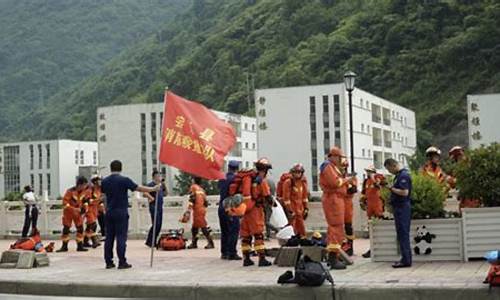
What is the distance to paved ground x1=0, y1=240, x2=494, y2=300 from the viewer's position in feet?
33.4

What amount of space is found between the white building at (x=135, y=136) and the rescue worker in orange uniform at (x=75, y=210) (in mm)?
92810

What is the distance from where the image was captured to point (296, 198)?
15812 mm

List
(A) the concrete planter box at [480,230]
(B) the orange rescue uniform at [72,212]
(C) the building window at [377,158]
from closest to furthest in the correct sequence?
(A) the concrete planter box at [480,230]
(B) the orange rescue uniform at [72,212]
(C) the building window at [377,158]

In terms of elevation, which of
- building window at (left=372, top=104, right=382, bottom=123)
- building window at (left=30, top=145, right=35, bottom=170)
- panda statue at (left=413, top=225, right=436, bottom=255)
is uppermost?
building window at (left=372, top=104, right=382, bottom=123)

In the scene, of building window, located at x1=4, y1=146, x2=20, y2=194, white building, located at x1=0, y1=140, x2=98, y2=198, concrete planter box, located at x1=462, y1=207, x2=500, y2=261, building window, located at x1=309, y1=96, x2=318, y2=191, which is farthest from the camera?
building window, located at x1=4, y1=146, x2=20, y2=194

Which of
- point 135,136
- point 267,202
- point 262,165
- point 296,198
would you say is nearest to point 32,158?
point 135,136

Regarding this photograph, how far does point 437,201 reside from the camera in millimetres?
13031

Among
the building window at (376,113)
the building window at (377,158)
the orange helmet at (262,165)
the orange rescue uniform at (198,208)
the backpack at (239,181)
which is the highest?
the building window at (376,113)

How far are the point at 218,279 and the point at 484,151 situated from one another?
4909 millimetres

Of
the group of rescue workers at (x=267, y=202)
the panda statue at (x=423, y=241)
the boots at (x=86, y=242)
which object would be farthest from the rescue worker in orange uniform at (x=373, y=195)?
the boots at (x=86, y=242)

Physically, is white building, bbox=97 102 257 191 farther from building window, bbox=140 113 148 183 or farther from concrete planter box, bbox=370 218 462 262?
concrete planter box, bbox=370 218 462 262

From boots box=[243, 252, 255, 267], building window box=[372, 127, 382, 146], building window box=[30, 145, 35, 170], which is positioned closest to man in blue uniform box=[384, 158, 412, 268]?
boots box=[243, 252, 255, 267]

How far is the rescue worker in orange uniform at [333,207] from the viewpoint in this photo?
12.7 meters

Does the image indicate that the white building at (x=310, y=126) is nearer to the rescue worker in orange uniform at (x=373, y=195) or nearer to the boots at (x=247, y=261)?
the rescue worker in orange uniform at (x=373, y=195)
